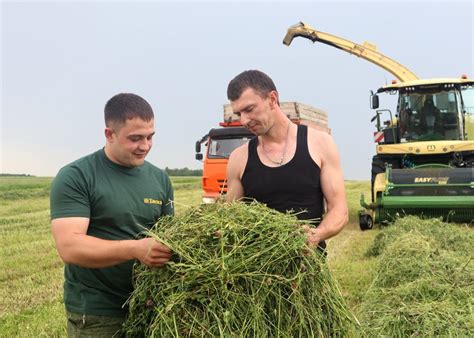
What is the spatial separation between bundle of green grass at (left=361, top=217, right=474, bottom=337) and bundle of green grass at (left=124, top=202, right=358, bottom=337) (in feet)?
6.28

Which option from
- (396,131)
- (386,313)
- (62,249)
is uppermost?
(396,131)

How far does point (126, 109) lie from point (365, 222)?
10.7 meters

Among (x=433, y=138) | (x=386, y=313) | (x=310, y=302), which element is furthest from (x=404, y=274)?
(x=433, y=138)

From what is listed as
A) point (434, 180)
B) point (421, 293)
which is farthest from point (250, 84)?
point (434, 180)

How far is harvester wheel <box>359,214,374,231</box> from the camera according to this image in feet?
41.0

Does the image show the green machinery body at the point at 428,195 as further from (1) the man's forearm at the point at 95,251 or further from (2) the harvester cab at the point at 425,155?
(1) the man's forearm at the point at 95,251

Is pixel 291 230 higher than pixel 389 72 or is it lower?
lower

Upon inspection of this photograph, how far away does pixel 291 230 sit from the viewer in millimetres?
2289

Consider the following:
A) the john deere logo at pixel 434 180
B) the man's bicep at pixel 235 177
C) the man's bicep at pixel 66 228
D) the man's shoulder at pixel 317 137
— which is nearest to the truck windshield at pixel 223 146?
the john deere logo at pixel 434 180

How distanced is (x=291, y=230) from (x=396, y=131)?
42.9ft

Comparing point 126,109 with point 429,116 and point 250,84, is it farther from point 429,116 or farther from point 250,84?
point 429,116

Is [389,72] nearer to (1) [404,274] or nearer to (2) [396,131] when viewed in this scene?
(2) [396,131]

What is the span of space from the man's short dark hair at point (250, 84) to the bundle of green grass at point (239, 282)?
3.68 ft

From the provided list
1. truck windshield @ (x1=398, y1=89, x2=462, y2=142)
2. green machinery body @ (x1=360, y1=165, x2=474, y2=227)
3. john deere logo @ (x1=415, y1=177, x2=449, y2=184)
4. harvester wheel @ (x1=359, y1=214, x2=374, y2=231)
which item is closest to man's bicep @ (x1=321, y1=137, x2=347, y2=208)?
green machinery body @ (x1=360, y1=165, x2=474, y2=227)
